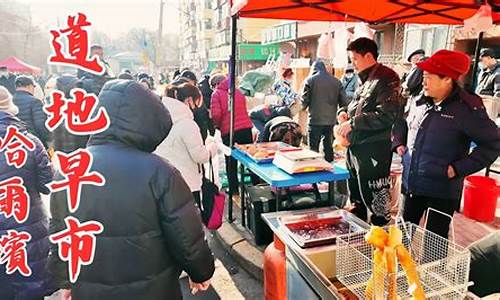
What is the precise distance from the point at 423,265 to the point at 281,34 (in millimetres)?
24252

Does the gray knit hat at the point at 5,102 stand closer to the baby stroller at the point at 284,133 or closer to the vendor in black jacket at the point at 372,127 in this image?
the vendor in black jacket at the point at 372,127

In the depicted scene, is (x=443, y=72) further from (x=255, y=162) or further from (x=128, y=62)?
(x=128, y=62)

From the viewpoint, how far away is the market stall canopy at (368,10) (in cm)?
329

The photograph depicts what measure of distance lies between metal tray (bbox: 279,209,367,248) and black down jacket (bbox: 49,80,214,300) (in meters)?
0.71

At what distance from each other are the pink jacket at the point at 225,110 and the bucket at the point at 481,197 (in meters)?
2.82

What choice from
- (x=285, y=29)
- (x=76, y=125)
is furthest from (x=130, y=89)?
(x=285, y=29)

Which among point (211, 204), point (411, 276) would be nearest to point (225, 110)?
point (211, 204)

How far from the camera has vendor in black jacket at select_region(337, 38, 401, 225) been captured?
9.21ft

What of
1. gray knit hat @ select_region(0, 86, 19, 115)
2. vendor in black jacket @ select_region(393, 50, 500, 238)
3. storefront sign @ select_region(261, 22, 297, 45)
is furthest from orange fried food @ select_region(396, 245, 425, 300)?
storefront sign @ select_region(261, 22, 297, 45)

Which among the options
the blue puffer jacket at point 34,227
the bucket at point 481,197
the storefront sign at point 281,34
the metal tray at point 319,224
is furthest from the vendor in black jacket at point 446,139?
the storefront sign at point 281,34

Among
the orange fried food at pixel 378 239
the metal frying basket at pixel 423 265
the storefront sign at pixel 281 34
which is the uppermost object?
the storefront sign at pixel 281 34

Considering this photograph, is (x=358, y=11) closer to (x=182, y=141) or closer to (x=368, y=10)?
(x=368, y=10)

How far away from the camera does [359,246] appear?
5.37 feet

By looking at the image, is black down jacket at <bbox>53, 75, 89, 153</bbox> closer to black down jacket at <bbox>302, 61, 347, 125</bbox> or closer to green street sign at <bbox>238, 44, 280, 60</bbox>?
black down jacket at <bbox>302, 61, 347, 125</bbox>
